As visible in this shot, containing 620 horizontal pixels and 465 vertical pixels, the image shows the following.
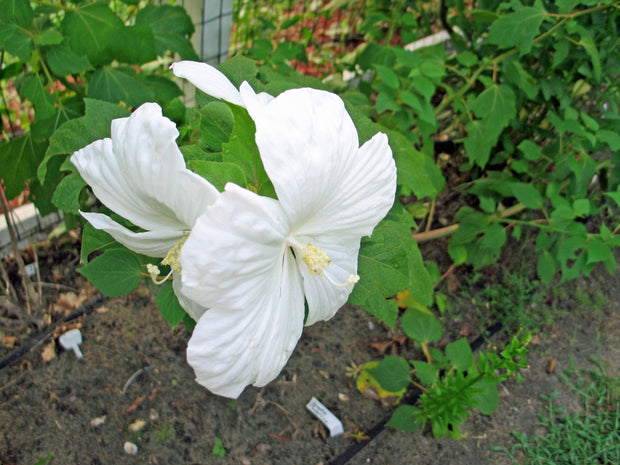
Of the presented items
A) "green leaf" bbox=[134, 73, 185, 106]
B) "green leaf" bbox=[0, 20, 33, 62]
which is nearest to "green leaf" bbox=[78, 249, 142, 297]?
"green leaf" bbox=[0, 20, 33, 62]

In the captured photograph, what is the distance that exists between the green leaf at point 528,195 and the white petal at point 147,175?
1.65 metres

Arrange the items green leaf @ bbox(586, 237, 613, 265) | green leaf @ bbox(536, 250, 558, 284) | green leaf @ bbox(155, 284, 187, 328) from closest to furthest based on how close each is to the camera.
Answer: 1. green leaf @ bbox(155, 284, 187, 328)
2. green leaf @ bbox(586, 237, 613, 265)
3. green leaf @ bbox(536, 250, 558, 284)

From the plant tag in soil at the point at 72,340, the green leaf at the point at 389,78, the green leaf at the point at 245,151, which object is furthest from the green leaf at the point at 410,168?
the plant tag in soil at the point at 72,340

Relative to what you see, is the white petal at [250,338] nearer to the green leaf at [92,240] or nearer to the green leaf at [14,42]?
the green leaf at [92,240]

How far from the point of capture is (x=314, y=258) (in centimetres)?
79

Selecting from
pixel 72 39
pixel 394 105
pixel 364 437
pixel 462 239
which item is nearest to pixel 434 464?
pixel 364 437

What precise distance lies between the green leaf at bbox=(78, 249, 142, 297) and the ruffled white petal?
350 mm

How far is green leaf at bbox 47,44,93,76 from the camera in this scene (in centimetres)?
143

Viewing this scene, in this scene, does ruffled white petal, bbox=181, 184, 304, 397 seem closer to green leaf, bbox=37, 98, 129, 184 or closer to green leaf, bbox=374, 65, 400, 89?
green leaf, bbox=37, 98, 129, 184

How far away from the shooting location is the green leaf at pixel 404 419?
1.86 meters

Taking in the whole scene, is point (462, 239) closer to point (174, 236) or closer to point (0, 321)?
point (174, 236)

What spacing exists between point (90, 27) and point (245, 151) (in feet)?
2.92

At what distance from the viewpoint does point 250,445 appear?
184 centimetres

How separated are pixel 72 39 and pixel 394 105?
1.05 metres
